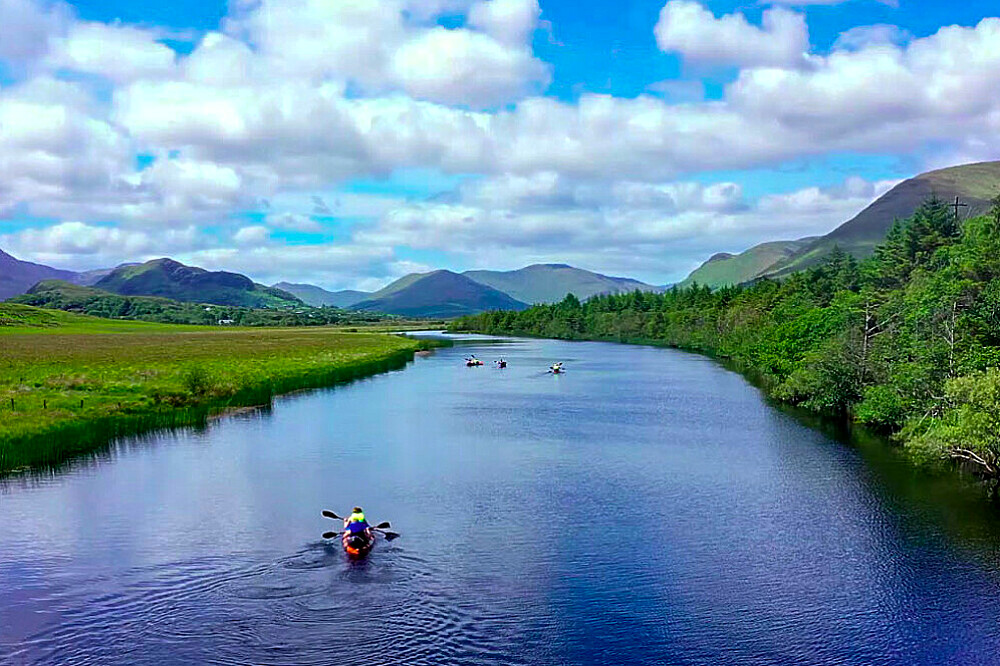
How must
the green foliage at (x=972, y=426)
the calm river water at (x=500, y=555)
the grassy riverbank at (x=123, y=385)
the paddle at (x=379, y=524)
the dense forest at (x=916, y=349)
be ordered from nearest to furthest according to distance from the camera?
the calm river water at (x=500, y=555) < the paddle at (x=379, y=524) < the green foliage at (x=972, y=426) < the dense forest at (x=916, y=349) < the grassy riverbank at (x=123, y=385)

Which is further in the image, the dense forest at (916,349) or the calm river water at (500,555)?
the dense forest at (916,349)

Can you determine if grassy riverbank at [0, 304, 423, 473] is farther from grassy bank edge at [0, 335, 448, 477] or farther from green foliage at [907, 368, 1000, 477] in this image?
green foliage at [907, 368, 1000, 477]

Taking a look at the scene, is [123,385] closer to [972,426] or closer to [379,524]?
[379,524]

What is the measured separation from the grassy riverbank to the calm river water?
3.13m

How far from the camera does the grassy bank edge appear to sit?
41094 millimetres

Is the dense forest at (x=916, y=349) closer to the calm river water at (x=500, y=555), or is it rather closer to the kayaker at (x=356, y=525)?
the calm river water at (x=500, y=555)

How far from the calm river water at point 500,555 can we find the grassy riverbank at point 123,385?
3130 millimetres

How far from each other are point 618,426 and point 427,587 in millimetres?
34054

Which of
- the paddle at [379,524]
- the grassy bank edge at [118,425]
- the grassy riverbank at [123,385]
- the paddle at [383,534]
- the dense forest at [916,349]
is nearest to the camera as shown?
the paddle at [383,534]

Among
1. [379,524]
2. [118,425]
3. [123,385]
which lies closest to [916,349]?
[379,524]

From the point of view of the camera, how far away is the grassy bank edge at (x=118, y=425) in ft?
135

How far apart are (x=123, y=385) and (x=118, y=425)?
11888 mm

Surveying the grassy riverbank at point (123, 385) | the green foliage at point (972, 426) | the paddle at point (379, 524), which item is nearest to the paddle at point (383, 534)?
the paddle at point (379, 524)

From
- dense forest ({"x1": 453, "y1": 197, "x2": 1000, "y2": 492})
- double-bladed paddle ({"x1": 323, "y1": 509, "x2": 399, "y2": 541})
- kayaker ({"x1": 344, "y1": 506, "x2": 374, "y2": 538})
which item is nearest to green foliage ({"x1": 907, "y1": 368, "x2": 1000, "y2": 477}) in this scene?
dense forest ({"x1": 453, "y1": 197, "x2": 1000, "y2": 492})
